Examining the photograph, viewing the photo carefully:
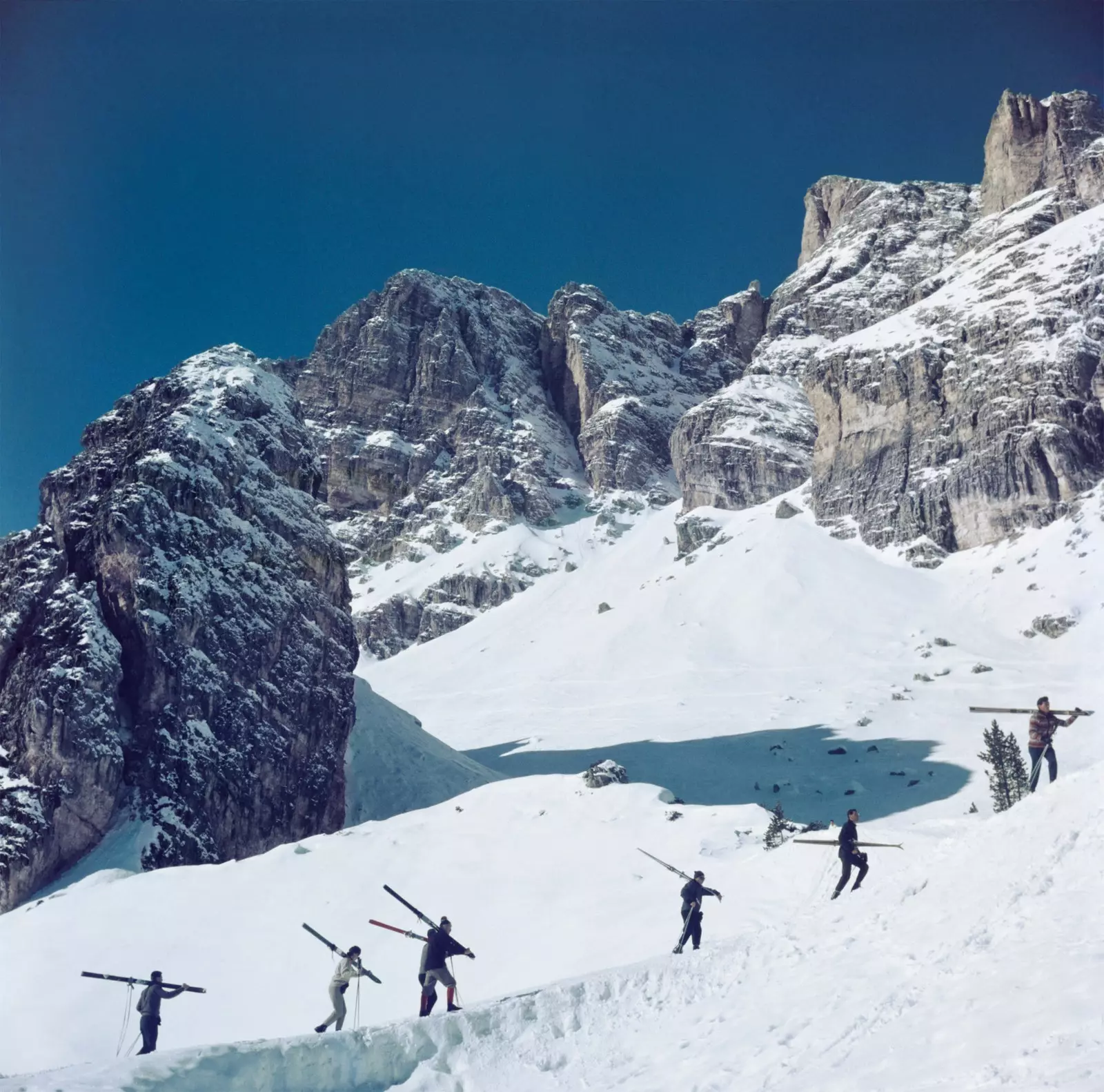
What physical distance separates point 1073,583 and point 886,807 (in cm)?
3573

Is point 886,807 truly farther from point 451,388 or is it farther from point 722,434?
point 451,388

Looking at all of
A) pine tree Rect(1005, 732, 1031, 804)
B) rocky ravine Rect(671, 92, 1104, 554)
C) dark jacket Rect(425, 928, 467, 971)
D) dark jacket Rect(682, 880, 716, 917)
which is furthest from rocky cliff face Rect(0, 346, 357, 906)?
rocky ravine Rect(671, 92, 1104, 554)

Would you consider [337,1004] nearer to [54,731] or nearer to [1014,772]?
[54,731]

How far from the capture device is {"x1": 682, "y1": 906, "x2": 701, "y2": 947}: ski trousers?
15.1m

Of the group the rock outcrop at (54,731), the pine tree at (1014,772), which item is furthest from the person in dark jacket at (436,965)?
the rock outcrop at (54,731)

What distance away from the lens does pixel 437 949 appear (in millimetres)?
13859

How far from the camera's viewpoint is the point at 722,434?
122000 millimetres

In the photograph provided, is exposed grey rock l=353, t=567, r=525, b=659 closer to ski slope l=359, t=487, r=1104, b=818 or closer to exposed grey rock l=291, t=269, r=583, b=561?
exposed grey rock l=291, t=269, r=583, b=561

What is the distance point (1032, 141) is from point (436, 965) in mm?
145321

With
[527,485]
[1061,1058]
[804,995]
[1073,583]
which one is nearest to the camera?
[1061,1058]

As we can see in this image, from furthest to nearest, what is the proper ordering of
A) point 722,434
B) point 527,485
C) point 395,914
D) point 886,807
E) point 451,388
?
point 451,388
point 527,485
point 722,434
point 886,807
point 395,914

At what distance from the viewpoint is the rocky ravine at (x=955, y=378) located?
82.2 m

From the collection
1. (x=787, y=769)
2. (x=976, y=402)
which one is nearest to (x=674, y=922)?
(x=787, y=769)

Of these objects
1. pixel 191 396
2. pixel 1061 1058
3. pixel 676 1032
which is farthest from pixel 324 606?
pixel 1061 1058
